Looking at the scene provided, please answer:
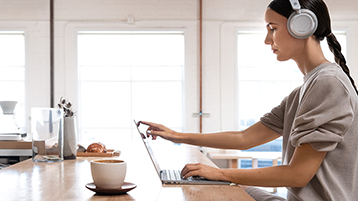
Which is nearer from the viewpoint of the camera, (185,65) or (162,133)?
(162,133)

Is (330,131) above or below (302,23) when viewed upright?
below

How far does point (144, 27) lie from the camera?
5160mm

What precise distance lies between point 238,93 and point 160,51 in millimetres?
1343

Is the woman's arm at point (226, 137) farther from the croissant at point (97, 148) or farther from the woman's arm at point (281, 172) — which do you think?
the woman's arm at point (281, 172)

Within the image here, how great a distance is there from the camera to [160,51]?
17.2ft

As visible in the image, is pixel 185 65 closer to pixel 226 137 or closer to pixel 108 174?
pixel 226 137

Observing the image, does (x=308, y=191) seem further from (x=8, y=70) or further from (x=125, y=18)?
(x=8, y=70)

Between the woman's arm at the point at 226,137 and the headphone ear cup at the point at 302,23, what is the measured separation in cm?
51

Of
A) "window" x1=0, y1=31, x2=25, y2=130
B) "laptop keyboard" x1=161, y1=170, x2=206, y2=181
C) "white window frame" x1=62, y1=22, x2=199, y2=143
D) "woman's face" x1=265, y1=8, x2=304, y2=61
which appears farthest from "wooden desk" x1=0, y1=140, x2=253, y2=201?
"window" x1=0, y1=31, x2=25, y2=130

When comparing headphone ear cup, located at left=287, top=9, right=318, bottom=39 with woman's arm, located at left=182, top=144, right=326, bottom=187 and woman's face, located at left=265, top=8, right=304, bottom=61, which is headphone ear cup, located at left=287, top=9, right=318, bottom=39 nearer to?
woman's face, located at left=265, top=8, right=304, bottom=61

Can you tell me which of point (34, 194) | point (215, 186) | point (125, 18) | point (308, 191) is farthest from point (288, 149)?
point (125, 18)

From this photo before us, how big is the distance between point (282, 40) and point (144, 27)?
13.5ft

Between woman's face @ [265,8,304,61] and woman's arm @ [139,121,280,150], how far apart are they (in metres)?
0.42

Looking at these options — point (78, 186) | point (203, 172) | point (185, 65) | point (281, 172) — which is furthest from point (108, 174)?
point (185, 65)
